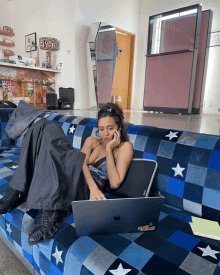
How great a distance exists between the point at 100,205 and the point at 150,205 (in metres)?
0.17

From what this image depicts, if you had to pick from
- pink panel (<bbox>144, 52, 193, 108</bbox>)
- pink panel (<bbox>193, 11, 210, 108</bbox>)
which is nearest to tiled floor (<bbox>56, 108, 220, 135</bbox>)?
pink panel (<bbox>144, 52, 193, 108</bbox>)

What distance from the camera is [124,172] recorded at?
978 mm

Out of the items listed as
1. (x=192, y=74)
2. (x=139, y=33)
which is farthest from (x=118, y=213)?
(x=139, y=33)

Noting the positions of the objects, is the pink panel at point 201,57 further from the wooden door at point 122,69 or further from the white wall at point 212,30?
the wooden door at point 122,69

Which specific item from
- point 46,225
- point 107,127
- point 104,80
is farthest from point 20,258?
point 104,80

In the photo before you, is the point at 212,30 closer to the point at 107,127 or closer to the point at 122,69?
the point at 122,69

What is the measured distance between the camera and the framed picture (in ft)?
18.1

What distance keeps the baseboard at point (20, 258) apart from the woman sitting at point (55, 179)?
0.73ft

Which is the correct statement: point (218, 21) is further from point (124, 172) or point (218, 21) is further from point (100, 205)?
A: point (100, 205)

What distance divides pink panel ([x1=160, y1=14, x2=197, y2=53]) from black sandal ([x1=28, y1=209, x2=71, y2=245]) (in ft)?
15.2

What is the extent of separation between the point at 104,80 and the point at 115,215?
4.73 m

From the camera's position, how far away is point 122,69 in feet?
20.0

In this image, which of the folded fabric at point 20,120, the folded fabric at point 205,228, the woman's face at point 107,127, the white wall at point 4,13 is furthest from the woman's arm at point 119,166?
the white wall at point 4,13

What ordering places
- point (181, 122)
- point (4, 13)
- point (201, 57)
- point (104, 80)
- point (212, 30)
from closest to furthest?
point (181, 122) < point (212, 30) < point (201, 57) < point (104, 80) < point (4, 13)
